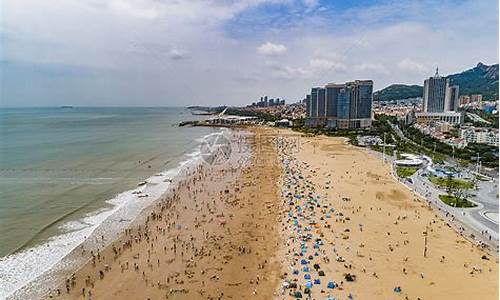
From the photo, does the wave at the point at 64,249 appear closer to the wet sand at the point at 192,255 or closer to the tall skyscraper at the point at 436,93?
the wet sand at the point at 192,255

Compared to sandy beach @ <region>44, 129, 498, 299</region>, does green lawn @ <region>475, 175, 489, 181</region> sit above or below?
above

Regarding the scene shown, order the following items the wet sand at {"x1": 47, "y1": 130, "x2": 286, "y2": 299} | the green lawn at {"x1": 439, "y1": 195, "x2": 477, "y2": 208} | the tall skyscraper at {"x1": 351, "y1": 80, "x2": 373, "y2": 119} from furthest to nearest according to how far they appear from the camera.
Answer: the tall skyscraper at {"x1": 351, "y1": 80, "x2": 373, "y2": 119}, the green lawn at {"x1": 439, "y1": 195, "x2": 477, "y2": 208}, the wet sand at {"x1": 47, "y1": 130, "x2": 286, "y2": 299}

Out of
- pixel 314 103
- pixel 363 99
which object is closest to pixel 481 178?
pixel 363 99

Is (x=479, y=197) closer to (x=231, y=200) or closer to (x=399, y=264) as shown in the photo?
(x=399, y=264)

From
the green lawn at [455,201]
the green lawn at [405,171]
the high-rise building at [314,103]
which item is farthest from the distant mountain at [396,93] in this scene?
the green lawn at [455,201]

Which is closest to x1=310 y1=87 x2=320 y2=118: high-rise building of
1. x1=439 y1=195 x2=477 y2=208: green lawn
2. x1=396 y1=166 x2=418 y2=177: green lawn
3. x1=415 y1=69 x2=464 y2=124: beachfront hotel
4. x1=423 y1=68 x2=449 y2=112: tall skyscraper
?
x1=415 y1=69 x2=464 y2=124: beachfront hotel

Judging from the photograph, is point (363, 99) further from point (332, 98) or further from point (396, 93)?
point (396, 93)

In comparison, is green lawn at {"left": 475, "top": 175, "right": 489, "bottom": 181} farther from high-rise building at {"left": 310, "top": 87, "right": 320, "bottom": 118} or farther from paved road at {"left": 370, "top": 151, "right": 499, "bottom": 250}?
high-rise building at {"left": 310, "top": 87, "right": 320, "bottom": 118}
